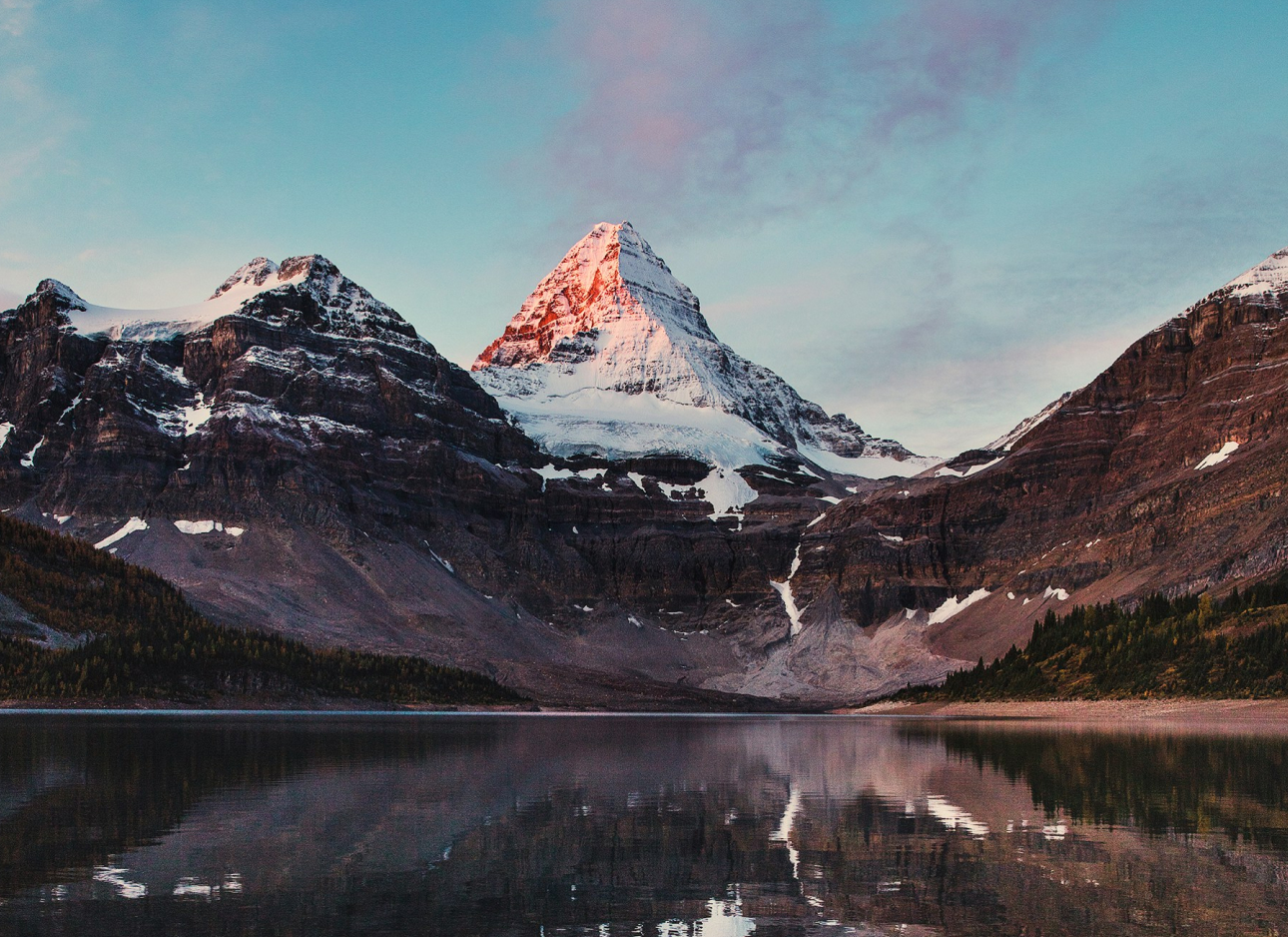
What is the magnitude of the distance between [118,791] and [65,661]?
14276 centimetres

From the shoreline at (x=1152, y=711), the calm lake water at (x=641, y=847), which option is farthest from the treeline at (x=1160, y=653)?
the calm lake water at (x=641, y=847)

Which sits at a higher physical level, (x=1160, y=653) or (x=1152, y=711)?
(x=1160, y=653)

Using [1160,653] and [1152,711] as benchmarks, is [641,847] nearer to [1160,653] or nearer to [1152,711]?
[1152,711]

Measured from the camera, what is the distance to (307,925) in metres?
24.6

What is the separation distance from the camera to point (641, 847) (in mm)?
34375

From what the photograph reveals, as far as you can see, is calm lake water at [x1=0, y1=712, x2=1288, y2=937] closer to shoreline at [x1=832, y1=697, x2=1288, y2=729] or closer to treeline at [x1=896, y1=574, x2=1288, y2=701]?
shoreline at [x1=832, y1=697, x2=1288, y2=729]

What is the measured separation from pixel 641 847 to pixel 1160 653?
12642 cm

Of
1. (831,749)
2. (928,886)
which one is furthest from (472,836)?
(831,749)

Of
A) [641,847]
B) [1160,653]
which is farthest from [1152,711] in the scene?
[641,847]

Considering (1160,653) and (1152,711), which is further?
(1160,653)

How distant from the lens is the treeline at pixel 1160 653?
131125 mm

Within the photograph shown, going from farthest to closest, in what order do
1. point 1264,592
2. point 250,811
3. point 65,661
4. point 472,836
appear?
1. point 65,661
2. point 1264,592
3. point 250,811
4. point 472,836

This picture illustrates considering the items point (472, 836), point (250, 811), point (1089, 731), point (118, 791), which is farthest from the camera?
point (1089, 731)

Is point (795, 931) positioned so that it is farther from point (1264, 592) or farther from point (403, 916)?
point (1264, 592)
